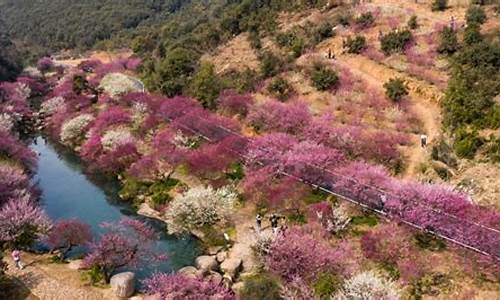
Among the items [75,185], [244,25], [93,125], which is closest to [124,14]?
[244,25]

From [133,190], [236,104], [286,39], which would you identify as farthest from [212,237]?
[286,39]

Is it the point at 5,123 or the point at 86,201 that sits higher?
the point at 5,123

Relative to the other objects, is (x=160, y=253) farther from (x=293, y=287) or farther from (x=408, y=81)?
(x=408, y=81)

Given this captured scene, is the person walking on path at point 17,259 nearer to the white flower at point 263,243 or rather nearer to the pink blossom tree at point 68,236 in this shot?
the pink blossom tree at point 68,236

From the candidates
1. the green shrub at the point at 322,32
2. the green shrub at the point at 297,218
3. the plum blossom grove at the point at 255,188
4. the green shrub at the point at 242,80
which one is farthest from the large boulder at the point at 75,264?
the green shrub at the point at 322,32

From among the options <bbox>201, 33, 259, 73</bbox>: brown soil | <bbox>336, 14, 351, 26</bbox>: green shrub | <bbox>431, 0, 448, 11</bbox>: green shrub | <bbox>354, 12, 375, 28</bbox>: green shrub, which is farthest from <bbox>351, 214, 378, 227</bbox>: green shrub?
<bbox>336, 14, 351, 26</bbox>: green shrub

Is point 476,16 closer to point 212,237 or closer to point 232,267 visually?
point 212,237
